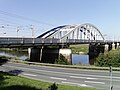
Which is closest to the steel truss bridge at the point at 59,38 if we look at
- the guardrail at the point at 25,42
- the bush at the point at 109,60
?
the guardrail at the point at 25,42

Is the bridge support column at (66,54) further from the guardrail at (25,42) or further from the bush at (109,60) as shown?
the bush at (109,60)

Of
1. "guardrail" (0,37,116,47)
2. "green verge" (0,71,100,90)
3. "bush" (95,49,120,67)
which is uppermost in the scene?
"guardrail" (0,37,116,47)

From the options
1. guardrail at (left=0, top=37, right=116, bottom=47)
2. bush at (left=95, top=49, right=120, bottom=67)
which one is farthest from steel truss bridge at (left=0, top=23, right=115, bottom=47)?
bush at (left=95, top=49, right=120, bottom=67)

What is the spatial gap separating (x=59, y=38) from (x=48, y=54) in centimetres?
808

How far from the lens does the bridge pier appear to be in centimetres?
6003

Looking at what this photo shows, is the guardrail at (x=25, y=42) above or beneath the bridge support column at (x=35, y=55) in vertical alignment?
above

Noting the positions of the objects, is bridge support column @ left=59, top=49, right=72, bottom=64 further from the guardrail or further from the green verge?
the green verge

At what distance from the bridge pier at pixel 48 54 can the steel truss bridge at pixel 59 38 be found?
2.86 metres

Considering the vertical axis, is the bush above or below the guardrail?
below

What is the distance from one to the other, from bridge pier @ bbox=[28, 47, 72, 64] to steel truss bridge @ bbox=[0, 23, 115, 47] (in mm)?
2864

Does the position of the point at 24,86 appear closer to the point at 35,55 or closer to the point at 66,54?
the point at 66,54

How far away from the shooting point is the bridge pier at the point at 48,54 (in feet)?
197

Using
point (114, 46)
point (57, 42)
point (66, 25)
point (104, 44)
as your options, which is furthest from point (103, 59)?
point (114, 46)

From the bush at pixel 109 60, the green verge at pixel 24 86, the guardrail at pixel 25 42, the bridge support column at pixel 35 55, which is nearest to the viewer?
the green verge at pixel 24 86
